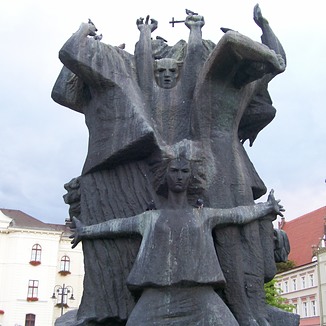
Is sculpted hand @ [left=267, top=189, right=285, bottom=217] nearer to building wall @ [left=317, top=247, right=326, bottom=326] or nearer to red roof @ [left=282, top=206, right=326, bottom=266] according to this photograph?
building wall @ [left=317, top=247, right=326, bottom=326]

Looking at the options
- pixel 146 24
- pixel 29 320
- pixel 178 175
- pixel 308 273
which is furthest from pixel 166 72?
pixel 308 273

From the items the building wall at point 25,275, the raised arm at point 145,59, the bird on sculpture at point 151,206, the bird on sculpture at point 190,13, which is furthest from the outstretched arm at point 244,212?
the building wall at point 25,275

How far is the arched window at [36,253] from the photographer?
46.2 metres

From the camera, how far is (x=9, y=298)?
45281 mm

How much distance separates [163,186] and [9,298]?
4331cm

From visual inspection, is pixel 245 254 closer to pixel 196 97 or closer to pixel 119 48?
pixel 196 97

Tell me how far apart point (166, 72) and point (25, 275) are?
140 feet

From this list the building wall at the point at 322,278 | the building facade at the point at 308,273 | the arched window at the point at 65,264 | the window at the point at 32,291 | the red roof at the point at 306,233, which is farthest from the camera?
the red roof at the point at 306,233

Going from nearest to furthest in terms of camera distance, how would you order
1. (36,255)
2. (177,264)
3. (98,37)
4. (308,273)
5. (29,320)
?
(177,264), (98,37), (29,320), (36,255), (308,273)

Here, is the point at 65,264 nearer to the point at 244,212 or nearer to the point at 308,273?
the point at 308,273

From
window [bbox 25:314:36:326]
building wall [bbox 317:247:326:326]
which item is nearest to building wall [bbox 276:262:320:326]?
building wall [bbox 317:247:326:326]

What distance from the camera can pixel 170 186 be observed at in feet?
15.6

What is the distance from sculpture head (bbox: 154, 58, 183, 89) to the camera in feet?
18.4

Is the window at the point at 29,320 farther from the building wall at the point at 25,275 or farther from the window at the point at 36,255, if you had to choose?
the window at the point at 36,255
